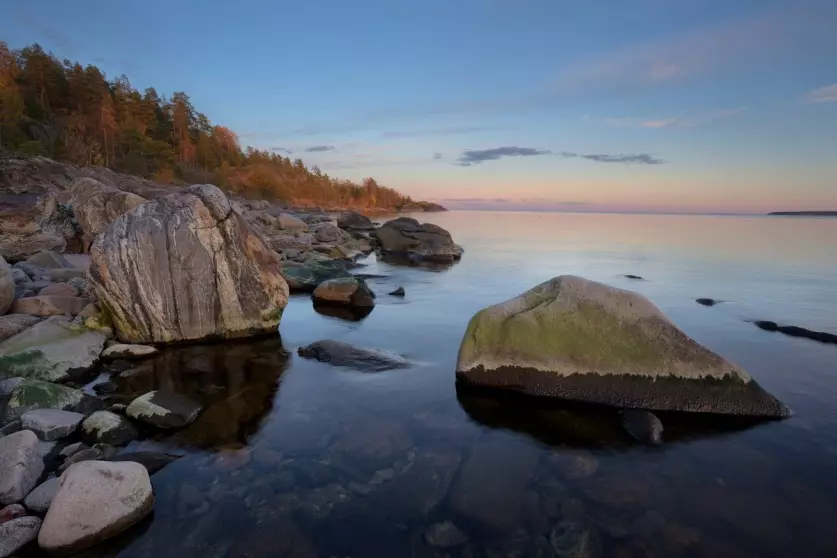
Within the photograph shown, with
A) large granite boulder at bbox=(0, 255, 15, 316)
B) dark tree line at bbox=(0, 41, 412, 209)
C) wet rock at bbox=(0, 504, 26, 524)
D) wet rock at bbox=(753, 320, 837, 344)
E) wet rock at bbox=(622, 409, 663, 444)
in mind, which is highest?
dark tree line at bbox=(0, 41, 412, 209)

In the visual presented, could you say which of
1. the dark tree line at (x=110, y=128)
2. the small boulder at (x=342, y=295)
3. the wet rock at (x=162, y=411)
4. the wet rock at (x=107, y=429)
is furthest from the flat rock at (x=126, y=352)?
the dark tree line at (x=110, y=128)

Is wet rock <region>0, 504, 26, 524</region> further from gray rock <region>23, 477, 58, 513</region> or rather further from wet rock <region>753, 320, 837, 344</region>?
wet rock <region>753, 320, 837, 344</region>

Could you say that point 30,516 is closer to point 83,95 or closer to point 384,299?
point 384,299

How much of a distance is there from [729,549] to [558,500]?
5.38ft

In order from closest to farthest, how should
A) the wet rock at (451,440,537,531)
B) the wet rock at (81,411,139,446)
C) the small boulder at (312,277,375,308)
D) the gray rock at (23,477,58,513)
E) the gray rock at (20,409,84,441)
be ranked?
the gray rock at (23,477,58,513) < the wet rock at (451,440,537,531) < the gray rock at (20,409,84,441) < the wet rock at (81,411,139,446) < the small boulder at (312,277,375,308)

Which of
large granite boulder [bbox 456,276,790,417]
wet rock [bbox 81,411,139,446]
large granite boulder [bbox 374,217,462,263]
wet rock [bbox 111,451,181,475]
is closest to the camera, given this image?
wet rock [bbox 111,451,181,475]

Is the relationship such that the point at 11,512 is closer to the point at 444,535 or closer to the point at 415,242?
the point at 444,535

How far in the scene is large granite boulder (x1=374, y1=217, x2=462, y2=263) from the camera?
103 ft

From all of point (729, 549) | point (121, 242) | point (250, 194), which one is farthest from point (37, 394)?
point (250, 194)

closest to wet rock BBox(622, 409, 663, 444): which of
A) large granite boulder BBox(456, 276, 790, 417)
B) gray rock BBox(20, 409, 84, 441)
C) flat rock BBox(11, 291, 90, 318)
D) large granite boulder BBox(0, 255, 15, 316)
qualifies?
large granite boulder BBox(456, 276, 790, 417)

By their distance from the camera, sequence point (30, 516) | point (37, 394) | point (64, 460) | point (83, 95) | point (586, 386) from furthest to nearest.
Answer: point (83, 95) < point (586, 386) < point (37, 394) < point (64, 460) < point (30, 516)

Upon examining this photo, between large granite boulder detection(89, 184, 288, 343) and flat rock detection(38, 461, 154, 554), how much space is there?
571cm

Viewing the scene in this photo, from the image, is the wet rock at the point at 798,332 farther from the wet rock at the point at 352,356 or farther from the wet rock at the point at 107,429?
the wet rock at the point at 107,429

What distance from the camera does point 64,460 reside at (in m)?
5.58
